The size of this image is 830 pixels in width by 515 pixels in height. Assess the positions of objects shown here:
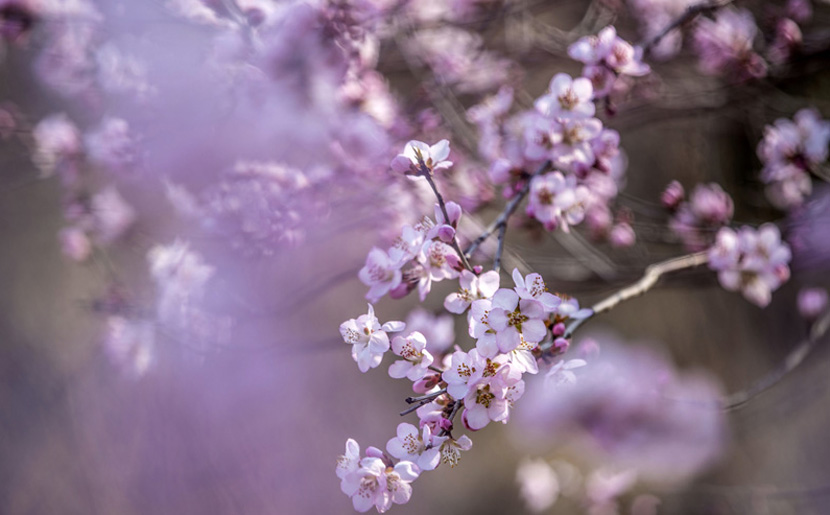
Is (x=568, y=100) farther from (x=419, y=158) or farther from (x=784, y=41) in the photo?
(x=784, y=41)

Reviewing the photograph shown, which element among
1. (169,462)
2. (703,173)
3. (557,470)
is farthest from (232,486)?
(703,173)

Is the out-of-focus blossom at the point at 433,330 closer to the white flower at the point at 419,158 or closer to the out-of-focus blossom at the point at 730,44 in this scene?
the white flower at the point at 419,158

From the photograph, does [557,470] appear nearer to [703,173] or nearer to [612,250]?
[612,250]

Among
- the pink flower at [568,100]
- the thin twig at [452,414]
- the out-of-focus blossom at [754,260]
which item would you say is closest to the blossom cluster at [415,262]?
the thin twig at [452,414]

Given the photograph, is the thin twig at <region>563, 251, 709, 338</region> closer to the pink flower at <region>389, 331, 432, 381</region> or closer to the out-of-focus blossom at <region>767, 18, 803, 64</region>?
the pink flower at <region>389, 331, 432, 381</region>

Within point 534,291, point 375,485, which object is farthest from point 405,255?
point 375,485

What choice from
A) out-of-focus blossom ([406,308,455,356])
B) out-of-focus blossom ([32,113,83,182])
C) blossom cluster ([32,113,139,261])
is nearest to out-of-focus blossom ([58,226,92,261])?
blossom cluster ([32,113,139,261])
